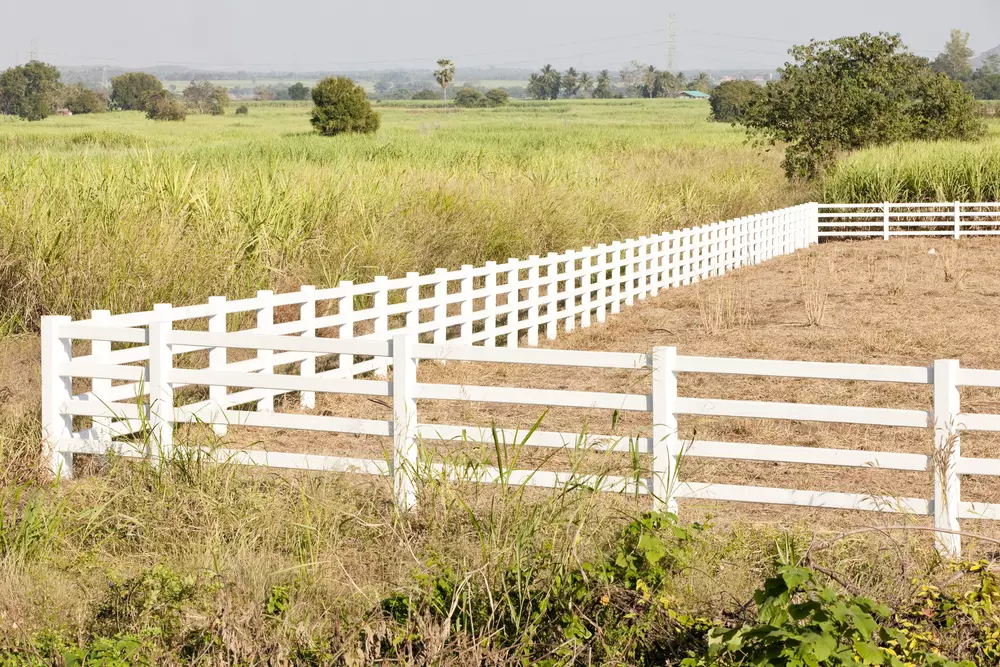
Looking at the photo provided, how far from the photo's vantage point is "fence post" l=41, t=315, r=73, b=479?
8.10 meters

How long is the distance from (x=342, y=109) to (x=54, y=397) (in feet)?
195

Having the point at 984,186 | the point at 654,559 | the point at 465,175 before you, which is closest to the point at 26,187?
the point at 465,175

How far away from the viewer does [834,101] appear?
36688 millimetres

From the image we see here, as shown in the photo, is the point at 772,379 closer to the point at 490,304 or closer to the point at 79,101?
the point at 490,304

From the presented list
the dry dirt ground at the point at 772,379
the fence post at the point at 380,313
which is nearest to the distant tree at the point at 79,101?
the dry dirt ground at the point at 772,379

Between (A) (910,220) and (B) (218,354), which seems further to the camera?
(A) (910,220)

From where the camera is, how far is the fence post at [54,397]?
8.10 metres

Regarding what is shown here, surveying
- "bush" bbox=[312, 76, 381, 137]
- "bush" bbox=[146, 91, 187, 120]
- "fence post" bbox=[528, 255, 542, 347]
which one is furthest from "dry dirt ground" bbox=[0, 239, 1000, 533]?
"bush" bbox=[146, 91, 187, 120]

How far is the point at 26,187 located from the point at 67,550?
961cm

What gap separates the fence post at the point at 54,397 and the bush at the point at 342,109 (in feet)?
191

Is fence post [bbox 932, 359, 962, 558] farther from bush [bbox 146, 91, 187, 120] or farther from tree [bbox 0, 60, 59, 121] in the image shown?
tree [bbox 0, 60, 59, 121]

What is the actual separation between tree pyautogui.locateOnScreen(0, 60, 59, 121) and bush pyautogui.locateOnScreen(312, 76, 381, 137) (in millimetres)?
77303

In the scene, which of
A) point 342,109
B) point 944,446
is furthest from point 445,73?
point 944,446

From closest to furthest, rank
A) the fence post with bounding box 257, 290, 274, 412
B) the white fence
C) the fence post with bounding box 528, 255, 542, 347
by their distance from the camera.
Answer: the fence post with bounding box 257, 290, 274, 412
the fence post with bounding box 528, 255, 542, 347
the white fence
